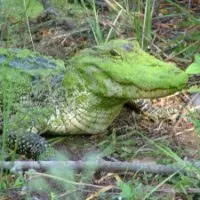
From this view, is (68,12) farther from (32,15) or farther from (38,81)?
(38,81)

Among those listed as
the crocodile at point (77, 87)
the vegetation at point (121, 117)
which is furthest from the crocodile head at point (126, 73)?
the vegetation at point (121, 117)

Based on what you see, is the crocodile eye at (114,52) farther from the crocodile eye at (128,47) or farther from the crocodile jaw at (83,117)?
the crocodile jaw at (83,117)

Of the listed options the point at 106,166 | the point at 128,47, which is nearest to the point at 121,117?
the point at 128,47

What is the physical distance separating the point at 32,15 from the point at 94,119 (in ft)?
5.66

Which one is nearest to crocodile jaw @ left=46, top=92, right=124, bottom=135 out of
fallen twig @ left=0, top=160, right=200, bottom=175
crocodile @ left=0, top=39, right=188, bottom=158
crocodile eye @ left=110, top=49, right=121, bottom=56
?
crocodile @ left=0, top=39, right=188, bottom=158

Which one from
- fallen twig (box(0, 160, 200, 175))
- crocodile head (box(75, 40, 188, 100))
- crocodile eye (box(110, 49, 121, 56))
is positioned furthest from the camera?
crocodile eye (box(110, 49, 121, 56))

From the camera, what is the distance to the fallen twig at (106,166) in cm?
311

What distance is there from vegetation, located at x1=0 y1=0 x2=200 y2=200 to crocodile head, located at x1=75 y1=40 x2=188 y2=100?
21 centimetres

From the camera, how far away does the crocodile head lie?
3.60 meters

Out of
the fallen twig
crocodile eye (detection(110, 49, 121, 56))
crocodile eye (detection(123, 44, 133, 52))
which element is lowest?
the fallen twig

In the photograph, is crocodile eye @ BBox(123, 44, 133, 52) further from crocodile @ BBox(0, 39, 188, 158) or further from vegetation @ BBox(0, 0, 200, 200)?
vegetation @ BBox(0, 0, 200, 200)

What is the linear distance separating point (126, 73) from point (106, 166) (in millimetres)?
666

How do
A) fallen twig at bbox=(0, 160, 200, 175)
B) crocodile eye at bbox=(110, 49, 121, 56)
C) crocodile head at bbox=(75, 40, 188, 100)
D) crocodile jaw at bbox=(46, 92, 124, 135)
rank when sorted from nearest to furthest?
fallen twig at bbox=(0, 160, 200, 175)
crocodile head at bbox=(75, 40, 188, 100)
crocodile eye at bbox=(110, 49, 121, 56)
crocodile jaw at bbox=(46, 92, 124, 135)

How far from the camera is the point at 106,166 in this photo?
3.20 m
